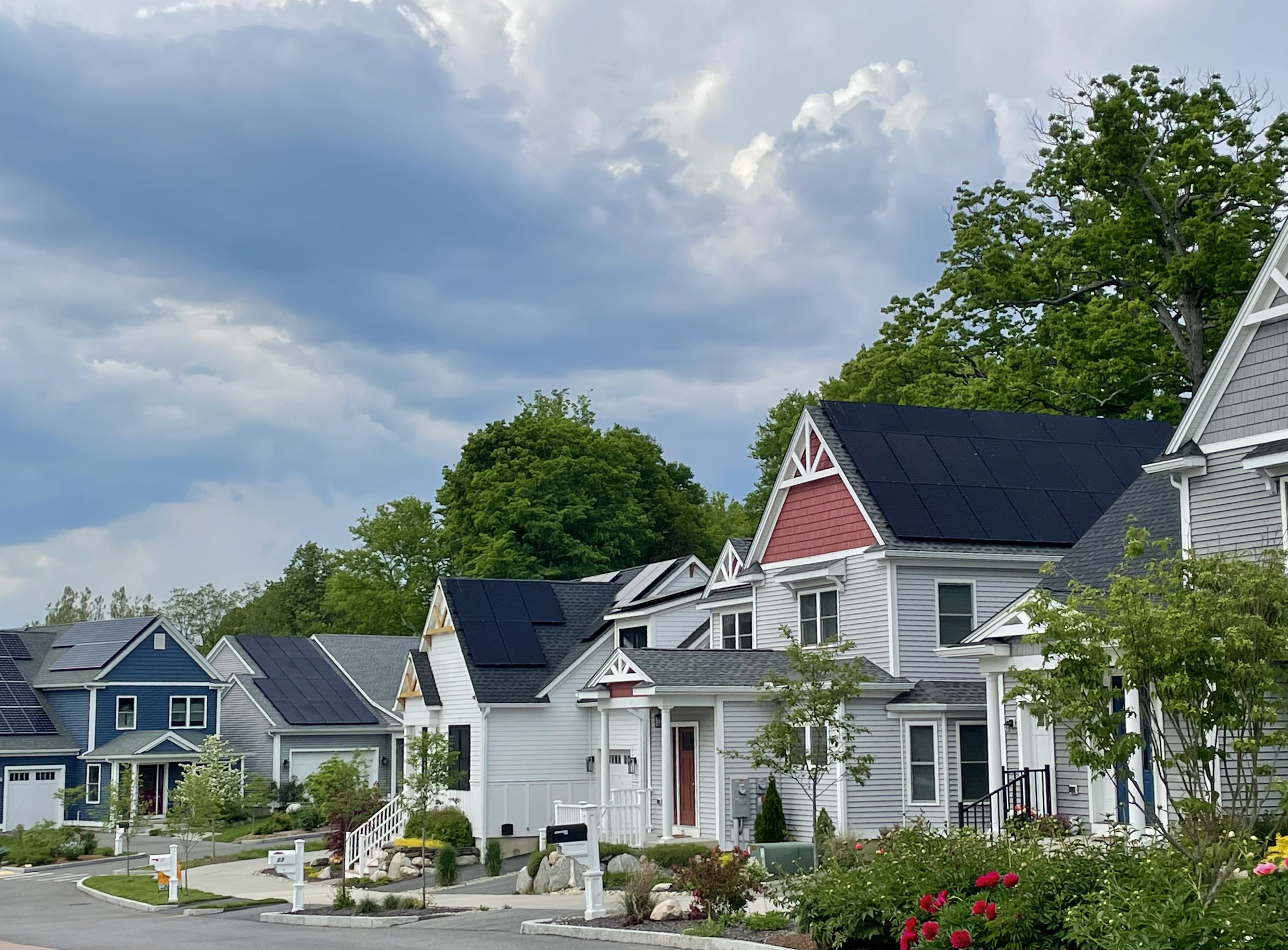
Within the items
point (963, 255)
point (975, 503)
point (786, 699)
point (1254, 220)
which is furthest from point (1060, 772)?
point (963, 255)

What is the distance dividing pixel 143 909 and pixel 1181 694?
867 inches

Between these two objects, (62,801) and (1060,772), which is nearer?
(1060,772)

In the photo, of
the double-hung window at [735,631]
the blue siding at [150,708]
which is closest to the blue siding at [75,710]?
the blue siding at [150,708]

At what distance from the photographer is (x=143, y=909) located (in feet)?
Answer: 96.6

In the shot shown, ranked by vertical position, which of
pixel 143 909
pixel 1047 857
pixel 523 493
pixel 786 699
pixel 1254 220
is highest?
pixel 1254 220

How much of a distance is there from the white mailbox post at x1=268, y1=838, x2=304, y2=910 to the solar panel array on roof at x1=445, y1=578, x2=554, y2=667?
46.3ft

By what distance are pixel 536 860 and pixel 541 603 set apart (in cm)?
1510

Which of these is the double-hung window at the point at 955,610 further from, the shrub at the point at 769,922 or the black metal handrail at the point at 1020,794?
the shrub at the point at 769,922

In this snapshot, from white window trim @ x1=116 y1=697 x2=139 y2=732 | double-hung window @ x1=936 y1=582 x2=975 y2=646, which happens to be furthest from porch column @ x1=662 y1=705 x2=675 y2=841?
white window trim @ x1=116 y1=697 x2=139 y2=732

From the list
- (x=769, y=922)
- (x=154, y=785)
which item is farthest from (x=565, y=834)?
(x=154, y=785)

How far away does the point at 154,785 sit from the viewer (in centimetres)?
5734

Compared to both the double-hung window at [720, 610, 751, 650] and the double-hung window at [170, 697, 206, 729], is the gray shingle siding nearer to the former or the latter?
the double-hung window at [720, 610, 751, 650]

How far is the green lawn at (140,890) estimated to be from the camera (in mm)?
30516

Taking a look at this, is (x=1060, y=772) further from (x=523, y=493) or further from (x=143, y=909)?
(x=523, y=493)
